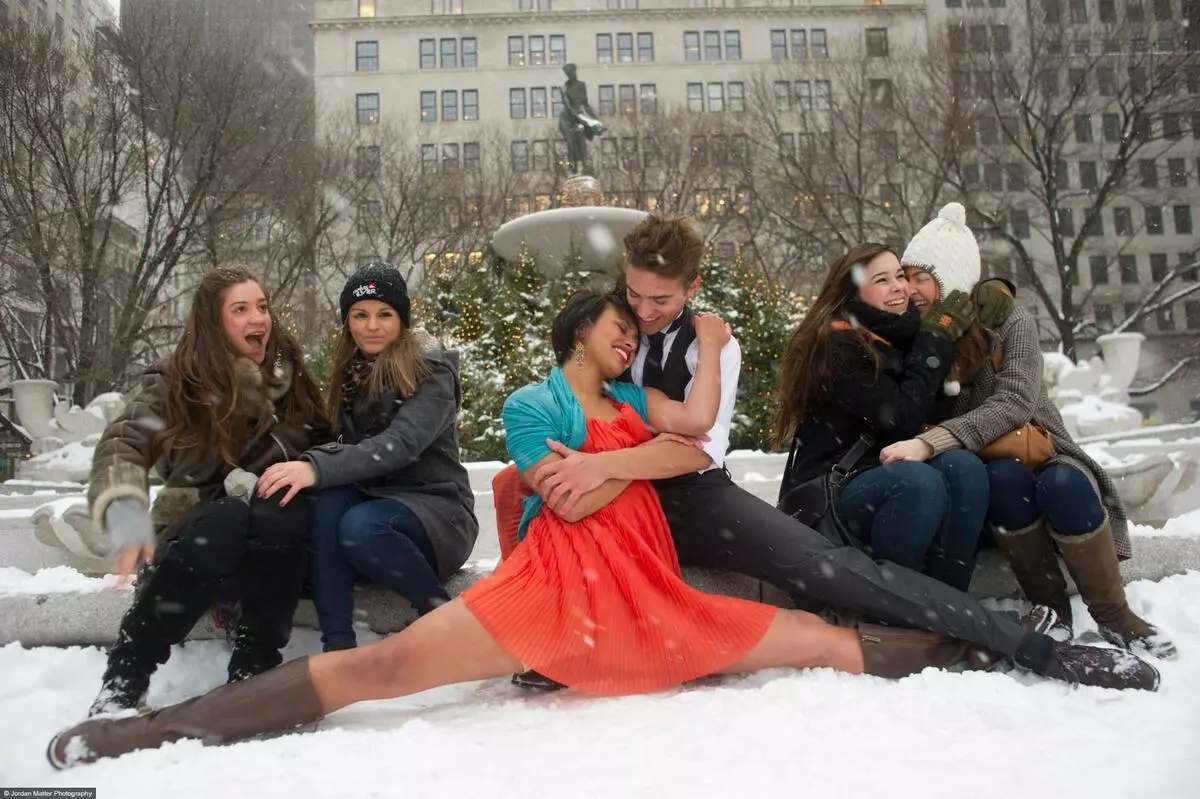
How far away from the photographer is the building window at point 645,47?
4016 cm

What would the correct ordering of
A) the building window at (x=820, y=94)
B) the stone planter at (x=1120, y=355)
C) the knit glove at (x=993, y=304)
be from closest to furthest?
1. the knit glove at (x=993, y=304)
2. the stone planter at (x=1120, y=355)
3. the building window at (x=820, y=94)

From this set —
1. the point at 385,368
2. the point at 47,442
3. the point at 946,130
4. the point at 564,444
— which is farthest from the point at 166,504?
the point at 946,130

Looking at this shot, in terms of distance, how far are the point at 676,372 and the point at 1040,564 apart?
4.66 feet

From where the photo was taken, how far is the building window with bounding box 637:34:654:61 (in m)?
40.2

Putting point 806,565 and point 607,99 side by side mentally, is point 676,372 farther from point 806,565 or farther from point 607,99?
point 607,99

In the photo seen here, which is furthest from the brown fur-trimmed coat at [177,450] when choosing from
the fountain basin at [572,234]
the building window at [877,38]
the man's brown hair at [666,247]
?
the building window at [877,38]

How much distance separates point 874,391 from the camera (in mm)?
2930

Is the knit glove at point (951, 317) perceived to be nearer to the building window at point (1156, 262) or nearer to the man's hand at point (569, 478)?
the man's hand at point (569, 478)

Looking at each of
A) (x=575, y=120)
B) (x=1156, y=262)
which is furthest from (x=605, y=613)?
(x=1156, y=262)

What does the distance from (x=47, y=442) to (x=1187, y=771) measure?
12069 mm

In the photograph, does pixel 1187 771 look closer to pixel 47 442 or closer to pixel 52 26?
pixel 52 26

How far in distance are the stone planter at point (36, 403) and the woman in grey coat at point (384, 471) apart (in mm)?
9490

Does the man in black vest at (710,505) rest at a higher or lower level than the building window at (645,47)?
lower

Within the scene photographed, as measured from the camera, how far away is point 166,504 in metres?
2.82
